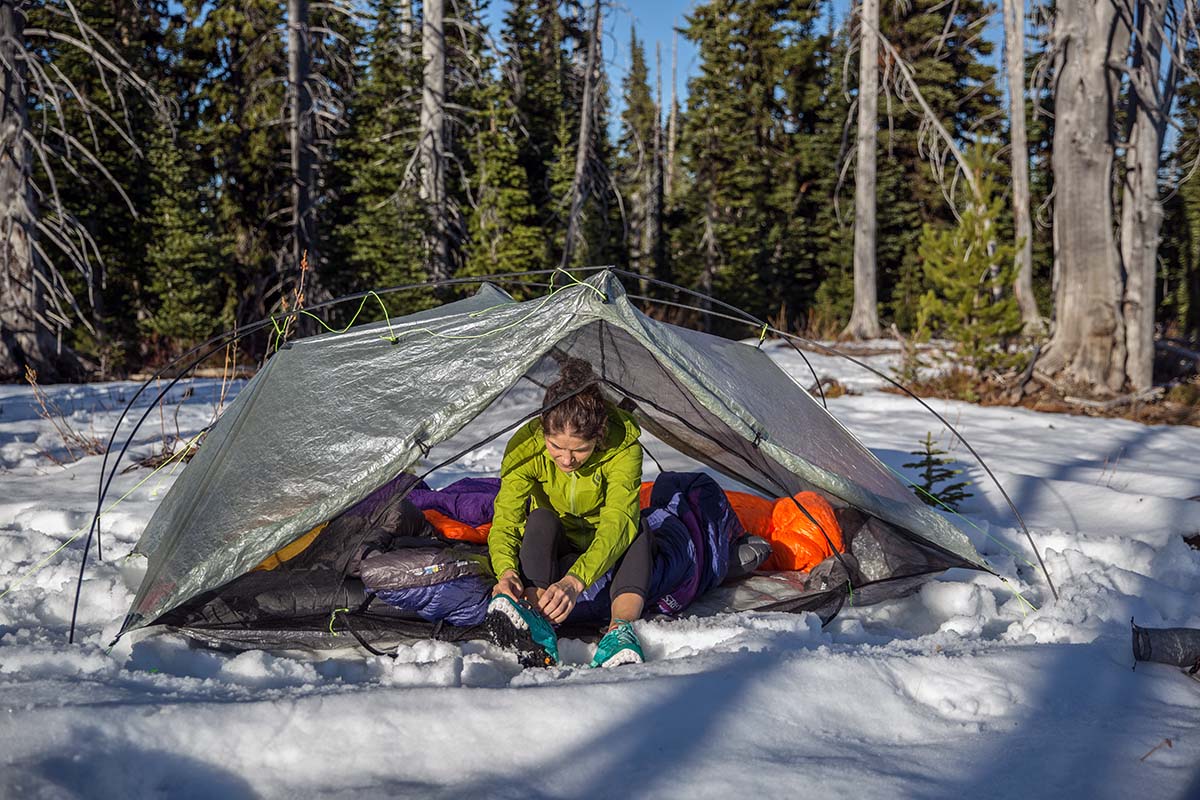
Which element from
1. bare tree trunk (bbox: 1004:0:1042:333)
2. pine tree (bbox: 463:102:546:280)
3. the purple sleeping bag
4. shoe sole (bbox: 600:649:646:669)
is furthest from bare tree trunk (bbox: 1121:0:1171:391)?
pine tree (bbox: 463:102:546:280)

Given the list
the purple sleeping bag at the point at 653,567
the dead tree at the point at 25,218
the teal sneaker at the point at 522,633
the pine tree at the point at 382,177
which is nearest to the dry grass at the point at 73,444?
the dead tree at the point at 25,218

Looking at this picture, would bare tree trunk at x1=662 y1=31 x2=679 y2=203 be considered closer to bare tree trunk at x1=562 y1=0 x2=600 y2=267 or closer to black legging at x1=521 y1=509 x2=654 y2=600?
bare tree trunk at x1=562 y1=0 x2=600 y2=267

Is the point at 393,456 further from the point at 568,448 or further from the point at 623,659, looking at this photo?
the point at 623,659

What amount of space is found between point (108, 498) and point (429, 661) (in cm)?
298

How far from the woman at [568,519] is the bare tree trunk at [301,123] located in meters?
A: 9.88

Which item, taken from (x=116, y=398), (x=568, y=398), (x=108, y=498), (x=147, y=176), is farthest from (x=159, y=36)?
(x=568, y=398)

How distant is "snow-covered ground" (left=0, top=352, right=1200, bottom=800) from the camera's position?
2000 mm

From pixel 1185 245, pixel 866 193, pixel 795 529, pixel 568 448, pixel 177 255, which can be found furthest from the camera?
pixel 1185 245

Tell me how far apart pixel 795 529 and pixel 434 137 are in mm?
10631

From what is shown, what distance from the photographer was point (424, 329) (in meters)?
3.42

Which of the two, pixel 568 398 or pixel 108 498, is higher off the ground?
pixel 568 398

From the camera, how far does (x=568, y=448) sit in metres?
3.35

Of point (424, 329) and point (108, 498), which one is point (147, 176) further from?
point (424, 329)

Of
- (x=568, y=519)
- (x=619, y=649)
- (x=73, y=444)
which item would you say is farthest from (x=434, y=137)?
(x=619, y=649)
